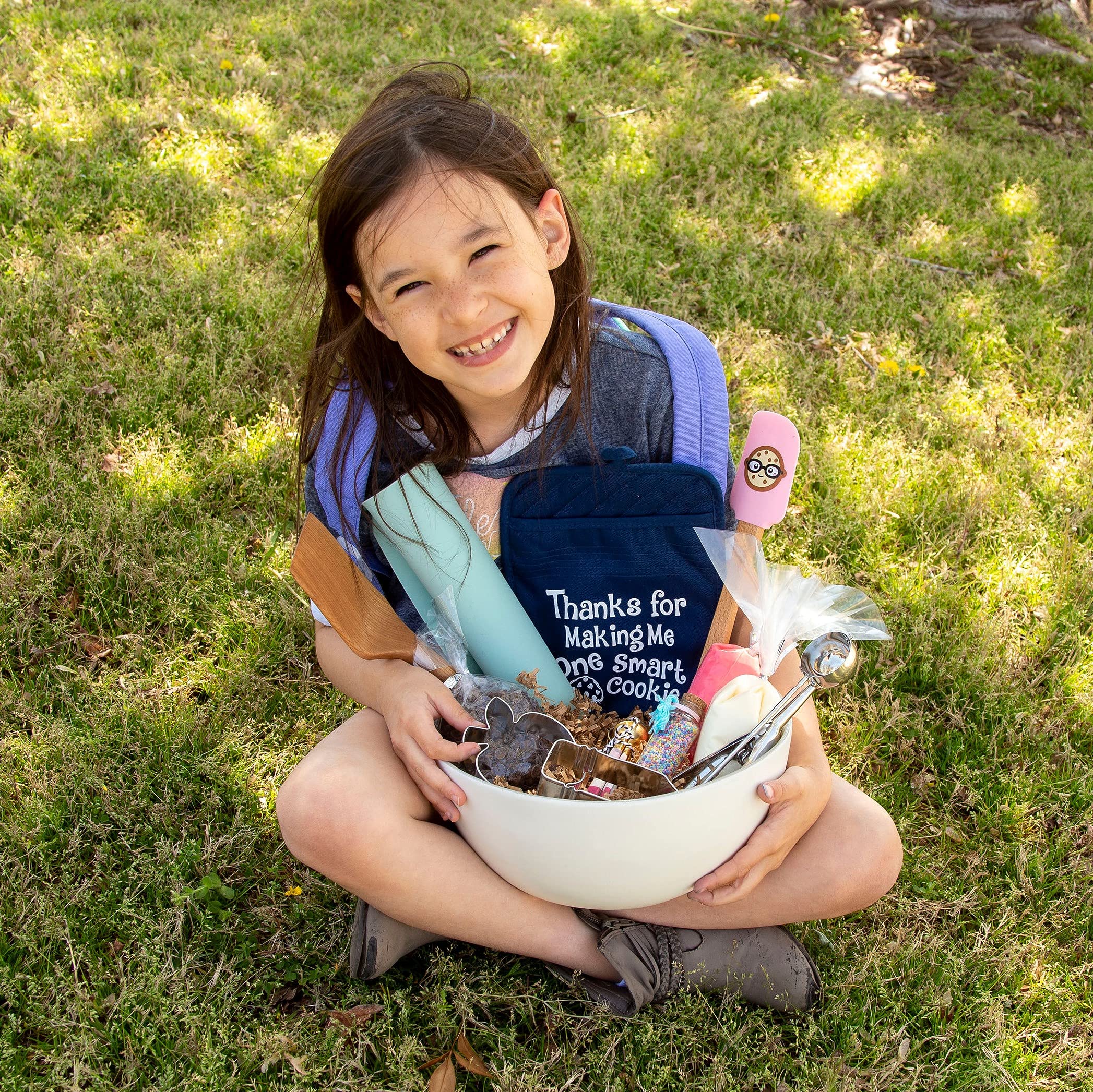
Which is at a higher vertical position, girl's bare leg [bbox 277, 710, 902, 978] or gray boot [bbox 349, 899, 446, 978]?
girl's bare leg [bbox 277, 710, 902, 978]

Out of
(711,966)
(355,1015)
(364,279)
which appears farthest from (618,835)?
(364,279)

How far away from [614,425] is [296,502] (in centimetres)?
85

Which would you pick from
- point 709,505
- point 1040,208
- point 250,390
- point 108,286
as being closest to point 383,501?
point 709,505

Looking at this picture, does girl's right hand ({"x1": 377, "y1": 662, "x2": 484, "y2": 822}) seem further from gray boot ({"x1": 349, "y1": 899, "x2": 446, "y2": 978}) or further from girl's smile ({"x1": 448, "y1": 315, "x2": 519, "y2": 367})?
girl's smile ({"x1": 448, "y1": 315, "x2": 519, "y2": 367})

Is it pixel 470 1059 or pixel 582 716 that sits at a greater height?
pixel 582 716

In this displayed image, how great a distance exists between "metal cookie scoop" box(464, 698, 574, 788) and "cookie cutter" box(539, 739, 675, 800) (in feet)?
0.08

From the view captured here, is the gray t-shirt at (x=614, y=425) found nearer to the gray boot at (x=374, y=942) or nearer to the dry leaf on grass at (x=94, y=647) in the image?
the gray boot at (x=374, y=942)

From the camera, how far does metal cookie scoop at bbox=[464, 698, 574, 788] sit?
4.81 feet

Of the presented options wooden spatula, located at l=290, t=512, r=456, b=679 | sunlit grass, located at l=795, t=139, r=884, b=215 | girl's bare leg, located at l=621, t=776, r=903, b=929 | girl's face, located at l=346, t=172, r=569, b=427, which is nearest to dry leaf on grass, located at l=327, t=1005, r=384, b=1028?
girl's bare leg, located at l=621, t=776, r=903, b=929

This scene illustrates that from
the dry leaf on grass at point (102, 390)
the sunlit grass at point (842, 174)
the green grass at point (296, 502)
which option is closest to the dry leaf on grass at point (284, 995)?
the green grass at point (296, 502)

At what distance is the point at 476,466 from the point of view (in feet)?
6.01

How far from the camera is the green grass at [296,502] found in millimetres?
1649

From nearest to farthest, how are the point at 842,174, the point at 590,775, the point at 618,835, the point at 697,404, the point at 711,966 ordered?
the point at 618,835 → the point at 590,775 → the point at 711,966 → the point at 697,404 → the point at 842,174

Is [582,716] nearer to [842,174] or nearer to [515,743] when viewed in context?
[515,743]
